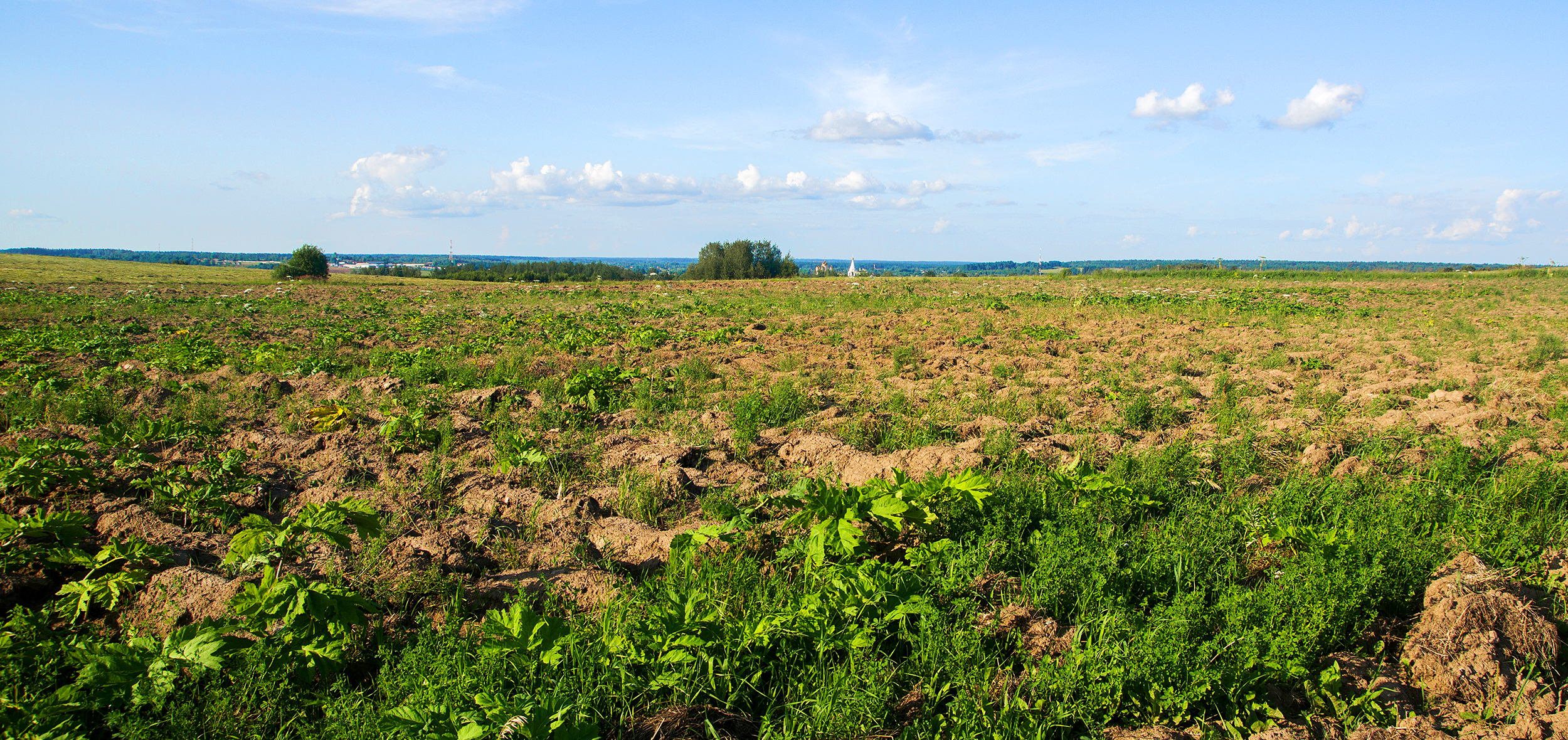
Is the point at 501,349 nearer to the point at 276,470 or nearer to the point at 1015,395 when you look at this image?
the point at 276,470

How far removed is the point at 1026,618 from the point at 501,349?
954 cm

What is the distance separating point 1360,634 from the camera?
10.5ft

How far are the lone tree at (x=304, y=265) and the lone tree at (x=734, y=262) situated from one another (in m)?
32.2

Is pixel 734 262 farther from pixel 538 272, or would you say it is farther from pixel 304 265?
pixel 304 265

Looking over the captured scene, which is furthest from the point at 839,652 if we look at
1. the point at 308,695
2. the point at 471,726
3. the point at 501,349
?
the point at 501,349

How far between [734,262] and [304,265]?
3875 centimetres

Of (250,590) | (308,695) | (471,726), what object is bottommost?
(308,695)

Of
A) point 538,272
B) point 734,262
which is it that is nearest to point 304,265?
point 538,272

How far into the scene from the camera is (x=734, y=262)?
7312cm

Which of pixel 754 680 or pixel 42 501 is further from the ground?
pixel 42 501

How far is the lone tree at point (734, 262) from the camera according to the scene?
72.9m

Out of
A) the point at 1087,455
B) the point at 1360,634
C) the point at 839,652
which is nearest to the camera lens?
the point at 839,652

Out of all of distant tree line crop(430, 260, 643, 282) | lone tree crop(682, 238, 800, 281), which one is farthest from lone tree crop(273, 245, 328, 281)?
lone tree crop(682, 238, 800, 281)

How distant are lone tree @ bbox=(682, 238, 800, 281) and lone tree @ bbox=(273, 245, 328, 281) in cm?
3217
